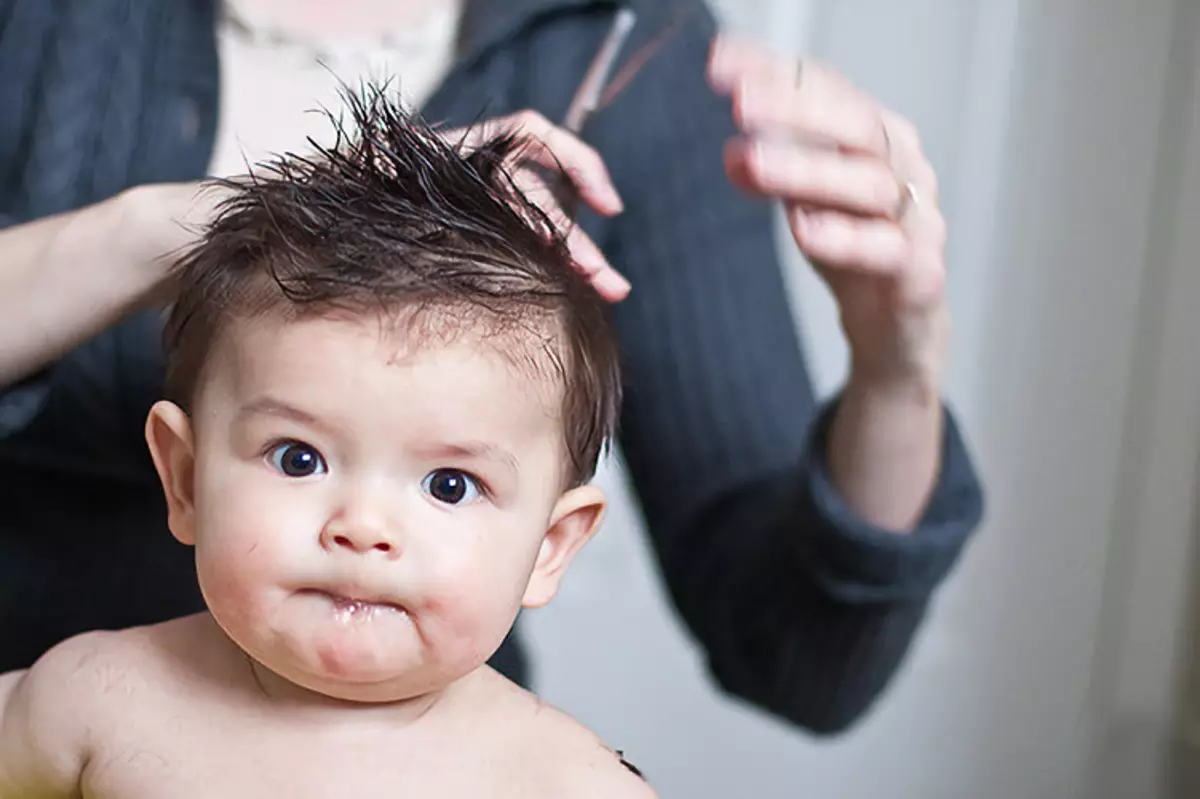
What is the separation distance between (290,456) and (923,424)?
33 cm

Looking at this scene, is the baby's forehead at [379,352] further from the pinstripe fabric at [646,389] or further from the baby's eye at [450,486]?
the pinstripe fabric at [646,389]

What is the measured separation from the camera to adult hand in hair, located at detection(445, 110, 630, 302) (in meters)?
0.48

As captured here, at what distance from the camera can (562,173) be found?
502 millimetres

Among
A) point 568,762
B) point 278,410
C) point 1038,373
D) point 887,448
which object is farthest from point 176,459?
point 1038,373

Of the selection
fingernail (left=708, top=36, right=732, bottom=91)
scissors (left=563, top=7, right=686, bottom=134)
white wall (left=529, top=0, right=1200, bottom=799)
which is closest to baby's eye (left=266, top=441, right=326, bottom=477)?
fingernail (left=708, top=36, right=732, bottom=91)

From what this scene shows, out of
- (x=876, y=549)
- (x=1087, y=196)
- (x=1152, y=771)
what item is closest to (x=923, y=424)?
(x=876, y=549)

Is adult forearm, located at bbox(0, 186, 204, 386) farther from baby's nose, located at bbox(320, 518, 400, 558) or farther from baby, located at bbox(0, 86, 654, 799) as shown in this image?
baby's nose, located at bbox(320, 518, 400, 558)

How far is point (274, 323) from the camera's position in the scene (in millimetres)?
402

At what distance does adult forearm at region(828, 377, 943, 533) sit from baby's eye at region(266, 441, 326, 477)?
0.29 metres

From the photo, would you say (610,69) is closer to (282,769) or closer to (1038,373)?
(282,769)

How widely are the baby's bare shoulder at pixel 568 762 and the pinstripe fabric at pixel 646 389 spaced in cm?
22

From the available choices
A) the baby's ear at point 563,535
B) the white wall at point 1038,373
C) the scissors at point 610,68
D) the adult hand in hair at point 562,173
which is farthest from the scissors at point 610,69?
the white wall at point 1038,373

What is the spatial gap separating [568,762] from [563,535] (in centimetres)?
8

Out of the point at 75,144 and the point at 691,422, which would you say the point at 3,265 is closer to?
the point at 75,144
